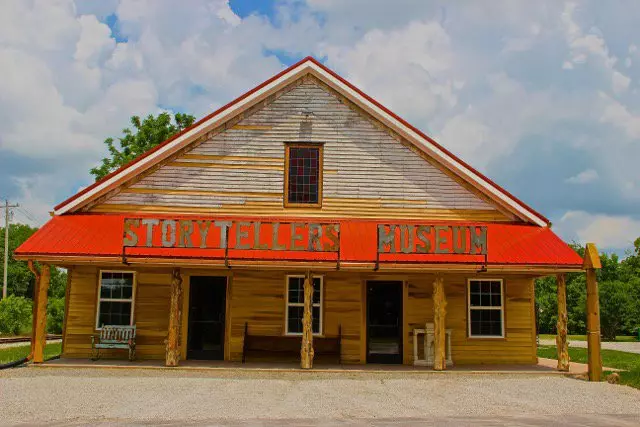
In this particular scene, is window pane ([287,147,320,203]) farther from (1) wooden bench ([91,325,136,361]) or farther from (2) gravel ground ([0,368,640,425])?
(1) wooden bench ([91,325,136,361])

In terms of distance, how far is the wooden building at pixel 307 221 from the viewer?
1786 cm

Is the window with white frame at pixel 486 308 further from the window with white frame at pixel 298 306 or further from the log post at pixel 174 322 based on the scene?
the log post at pixel 174 322

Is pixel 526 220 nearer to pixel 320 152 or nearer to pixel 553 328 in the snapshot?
pixel 320 152

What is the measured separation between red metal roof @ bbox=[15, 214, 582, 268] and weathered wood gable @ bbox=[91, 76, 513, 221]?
596mm

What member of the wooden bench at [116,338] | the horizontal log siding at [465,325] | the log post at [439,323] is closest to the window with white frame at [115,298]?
the wooden bench at [116,338]

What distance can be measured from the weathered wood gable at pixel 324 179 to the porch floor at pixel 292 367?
4253mm

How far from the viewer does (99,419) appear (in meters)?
10.2

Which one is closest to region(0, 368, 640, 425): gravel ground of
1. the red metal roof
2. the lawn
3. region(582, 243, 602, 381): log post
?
region(582, 243, 602, 381): log post

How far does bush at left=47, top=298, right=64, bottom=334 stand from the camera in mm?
40156

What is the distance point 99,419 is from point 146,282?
8.49 metres

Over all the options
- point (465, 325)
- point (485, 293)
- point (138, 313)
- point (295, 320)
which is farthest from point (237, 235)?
point (485, 293)

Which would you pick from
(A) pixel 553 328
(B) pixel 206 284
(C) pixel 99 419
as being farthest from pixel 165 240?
(A) pixel 553 328

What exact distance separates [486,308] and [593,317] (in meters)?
3.66

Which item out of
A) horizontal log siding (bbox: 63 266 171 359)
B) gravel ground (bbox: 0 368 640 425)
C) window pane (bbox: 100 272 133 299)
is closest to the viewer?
gravel ground (bbox: 0 368 640 425)
